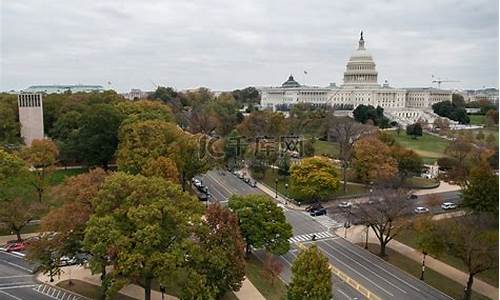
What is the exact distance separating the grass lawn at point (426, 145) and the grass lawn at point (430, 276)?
36.7 m

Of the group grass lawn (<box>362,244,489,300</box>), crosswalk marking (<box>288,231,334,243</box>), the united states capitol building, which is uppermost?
the united states capitol building

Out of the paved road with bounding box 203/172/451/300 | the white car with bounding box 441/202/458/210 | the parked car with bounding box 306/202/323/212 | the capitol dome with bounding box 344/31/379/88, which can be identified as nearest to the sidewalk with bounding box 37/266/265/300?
the paved road with bounding box 203/172/451/300

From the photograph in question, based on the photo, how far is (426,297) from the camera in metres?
27.6

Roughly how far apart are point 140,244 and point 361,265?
1656cm

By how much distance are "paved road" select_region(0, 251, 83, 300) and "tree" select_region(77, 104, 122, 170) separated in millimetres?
18737

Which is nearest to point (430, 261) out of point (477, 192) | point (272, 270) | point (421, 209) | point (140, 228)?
point (477, 192)

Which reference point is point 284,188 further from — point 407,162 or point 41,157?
point 41,157

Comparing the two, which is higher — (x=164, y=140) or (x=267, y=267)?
(x=164, y=140)

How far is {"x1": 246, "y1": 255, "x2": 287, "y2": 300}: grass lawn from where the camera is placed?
27411 mm

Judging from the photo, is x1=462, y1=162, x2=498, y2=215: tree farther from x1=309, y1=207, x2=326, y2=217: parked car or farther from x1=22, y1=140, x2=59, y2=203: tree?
x1=22, y1=140, x2=59, y2=203: tree

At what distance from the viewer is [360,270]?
31.3 meters

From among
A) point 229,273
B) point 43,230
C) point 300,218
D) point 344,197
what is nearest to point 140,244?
point 229,273

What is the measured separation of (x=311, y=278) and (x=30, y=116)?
1981 inches

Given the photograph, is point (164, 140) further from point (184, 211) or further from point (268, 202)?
point (184, 211)
